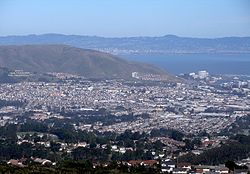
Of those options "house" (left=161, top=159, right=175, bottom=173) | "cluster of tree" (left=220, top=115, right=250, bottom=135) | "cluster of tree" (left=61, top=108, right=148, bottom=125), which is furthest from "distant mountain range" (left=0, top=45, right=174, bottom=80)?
"house" (left=161, top=159, right=175, bottom=173)

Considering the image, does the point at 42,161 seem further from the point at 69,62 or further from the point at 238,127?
the point at 69,62


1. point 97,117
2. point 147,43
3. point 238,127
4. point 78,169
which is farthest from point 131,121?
point 147,43

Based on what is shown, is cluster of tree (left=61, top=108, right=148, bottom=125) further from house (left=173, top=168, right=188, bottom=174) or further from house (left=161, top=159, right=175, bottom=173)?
house (left=173, top=168, right=188, bottom=174)

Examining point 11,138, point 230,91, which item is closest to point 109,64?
point 230,91

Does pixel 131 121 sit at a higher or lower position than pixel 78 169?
lower

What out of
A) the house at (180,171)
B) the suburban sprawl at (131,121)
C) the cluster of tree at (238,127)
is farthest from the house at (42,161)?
the cluster of tree at (238,127)

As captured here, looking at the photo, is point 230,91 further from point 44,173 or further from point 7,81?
point 44,173
